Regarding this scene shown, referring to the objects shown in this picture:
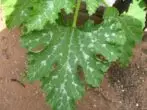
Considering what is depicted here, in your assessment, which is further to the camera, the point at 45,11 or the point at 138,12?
the point at 138,12

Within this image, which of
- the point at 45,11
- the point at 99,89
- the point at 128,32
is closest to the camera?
the point at 45,11

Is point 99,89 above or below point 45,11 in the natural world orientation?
below

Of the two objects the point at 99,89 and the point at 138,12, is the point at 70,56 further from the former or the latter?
the point at 99,89

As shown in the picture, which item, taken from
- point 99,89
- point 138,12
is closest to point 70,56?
point 138,12

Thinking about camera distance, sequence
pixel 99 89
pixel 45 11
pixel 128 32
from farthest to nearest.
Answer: pixel 99 89
pixel 128 32
pixel 45 11

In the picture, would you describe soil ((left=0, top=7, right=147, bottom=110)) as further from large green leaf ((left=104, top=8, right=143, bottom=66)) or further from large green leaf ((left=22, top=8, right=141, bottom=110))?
large green leaf ((left=22, top=8, right=141, bottom=110))

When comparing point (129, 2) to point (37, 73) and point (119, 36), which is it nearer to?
point (119, 36)

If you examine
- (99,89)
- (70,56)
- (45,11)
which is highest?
(45,11)

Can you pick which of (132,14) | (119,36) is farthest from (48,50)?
(132,14)

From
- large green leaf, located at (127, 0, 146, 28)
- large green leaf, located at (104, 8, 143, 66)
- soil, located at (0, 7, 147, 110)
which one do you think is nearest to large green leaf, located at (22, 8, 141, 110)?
large green leaf, located at (104, 8, 143, 66)
